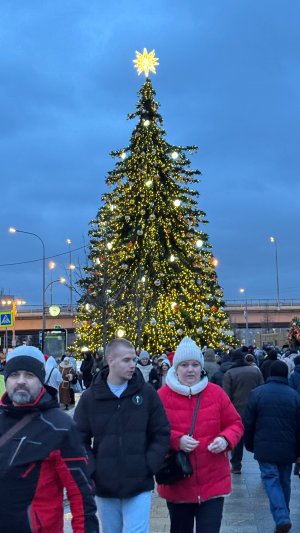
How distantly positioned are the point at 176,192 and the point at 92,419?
28.3 metres

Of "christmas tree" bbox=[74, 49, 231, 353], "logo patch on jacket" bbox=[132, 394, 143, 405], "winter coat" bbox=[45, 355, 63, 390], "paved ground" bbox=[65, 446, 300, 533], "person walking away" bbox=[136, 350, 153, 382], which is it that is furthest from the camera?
"christmas tree" bbox=[74, 49, 231, 353]

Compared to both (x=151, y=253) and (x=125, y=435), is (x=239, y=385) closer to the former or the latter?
(x=125, y=435)

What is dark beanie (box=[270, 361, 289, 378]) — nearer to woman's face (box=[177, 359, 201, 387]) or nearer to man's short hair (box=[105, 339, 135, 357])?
woman's face (box=[177, 359, 201, 387])

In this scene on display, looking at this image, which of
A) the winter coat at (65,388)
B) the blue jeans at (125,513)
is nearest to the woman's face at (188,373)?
the blue jeans at (125,513)

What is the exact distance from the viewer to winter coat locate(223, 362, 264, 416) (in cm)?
1147

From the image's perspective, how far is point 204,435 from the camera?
5410 mm

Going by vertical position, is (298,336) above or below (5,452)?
above

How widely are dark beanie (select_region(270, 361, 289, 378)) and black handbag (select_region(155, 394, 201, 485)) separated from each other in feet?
7.67

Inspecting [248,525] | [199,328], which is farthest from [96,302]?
[248,525]

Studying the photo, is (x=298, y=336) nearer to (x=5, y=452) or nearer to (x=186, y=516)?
(x=186, y=516)

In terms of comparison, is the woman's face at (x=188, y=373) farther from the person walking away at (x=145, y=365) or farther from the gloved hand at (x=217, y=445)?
the person walking away at (x=145, y=365)

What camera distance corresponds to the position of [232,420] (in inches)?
219

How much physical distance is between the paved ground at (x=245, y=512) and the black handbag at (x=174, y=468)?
2684 mm

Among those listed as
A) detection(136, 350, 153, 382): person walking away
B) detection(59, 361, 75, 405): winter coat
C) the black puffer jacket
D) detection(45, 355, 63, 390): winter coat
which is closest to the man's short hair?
the black puffer jacket
